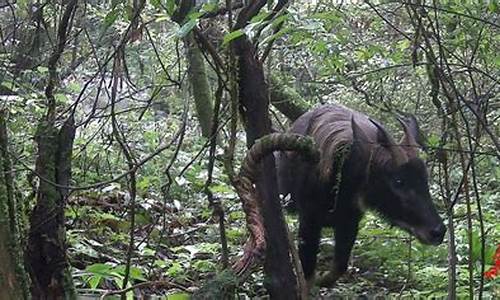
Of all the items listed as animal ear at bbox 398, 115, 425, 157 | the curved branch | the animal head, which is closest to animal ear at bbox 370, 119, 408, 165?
the animal head

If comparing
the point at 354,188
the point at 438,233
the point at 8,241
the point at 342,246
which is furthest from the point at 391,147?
the point at 8,241

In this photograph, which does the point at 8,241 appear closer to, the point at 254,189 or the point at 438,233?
the point at 254,189

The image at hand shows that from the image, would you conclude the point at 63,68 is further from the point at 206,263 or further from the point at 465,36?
the point at 465,36

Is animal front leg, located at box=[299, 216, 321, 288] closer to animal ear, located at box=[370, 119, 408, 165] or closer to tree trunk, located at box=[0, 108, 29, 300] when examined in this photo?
animal ear, located at box=[370, 119, 408, 165]

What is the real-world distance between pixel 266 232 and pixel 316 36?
826 millimetres

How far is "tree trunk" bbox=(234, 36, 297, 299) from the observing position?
10.9 ft

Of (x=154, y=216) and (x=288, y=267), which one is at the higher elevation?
(x=154, y=216)

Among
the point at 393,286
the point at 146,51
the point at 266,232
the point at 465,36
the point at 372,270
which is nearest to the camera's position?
the point at 266,232

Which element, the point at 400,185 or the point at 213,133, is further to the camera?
the point at 400,185

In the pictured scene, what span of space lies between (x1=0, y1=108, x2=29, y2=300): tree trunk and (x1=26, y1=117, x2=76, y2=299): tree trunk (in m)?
0.24

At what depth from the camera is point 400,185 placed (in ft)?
16.8

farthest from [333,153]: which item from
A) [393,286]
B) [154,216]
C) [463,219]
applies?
[154,216]

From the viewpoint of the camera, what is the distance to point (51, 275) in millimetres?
3748

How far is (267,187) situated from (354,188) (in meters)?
1.96
